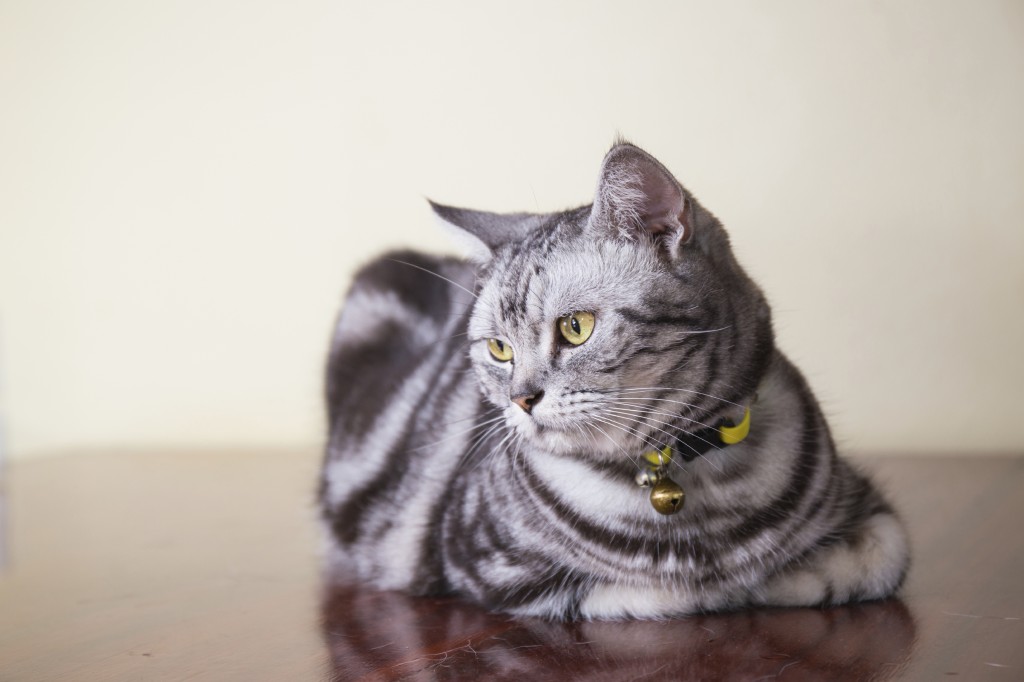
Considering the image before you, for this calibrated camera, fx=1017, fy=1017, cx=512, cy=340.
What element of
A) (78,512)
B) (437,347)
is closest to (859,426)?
(437,347)

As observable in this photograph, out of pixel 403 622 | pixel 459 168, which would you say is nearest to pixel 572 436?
pixel 403 622

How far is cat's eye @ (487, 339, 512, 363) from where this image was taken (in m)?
1.12

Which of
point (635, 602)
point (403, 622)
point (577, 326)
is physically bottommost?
point (403, 622)

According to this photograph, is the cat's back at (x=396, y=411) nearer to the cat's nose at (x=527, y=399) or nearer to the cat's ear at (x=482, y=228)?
the cat's ear at (x=482, y=228)

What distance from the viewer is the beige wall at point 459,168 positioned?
1.80 metres

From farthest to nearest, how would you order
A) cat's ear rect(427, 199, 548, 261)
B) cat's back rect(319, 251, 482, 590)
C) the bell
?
cat's back rect(319, 251, 482, 590) → cat's ear rect(427, 199, 548, 261) → the bell

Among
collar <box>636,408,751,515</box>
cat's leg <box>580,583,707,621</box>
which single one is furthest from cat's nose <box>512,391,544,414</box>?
cat's leg <box>580,583,707,621</box>

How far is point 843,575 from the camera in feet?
3.67

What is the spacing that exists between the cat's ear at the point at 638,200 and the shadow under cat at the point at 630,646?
409 millimetres

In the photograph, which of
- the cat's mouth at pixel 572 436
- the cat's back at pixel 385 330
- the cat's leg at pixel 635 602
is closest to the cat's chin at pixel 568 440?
the cat's mouth at pixel 572 436

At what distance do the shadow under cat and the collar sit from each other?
0.14 meters

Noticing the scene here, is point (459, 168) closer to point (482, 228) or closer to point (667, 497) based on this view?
point (482, 228)

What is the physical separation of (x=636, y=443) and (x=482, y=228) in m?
0.33

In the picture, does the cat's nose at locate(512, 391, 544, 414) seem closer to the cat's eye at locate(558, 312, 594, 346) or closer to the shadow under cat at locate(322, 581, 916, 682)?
the cat's eye at locate(558, 312, 594, 346)
